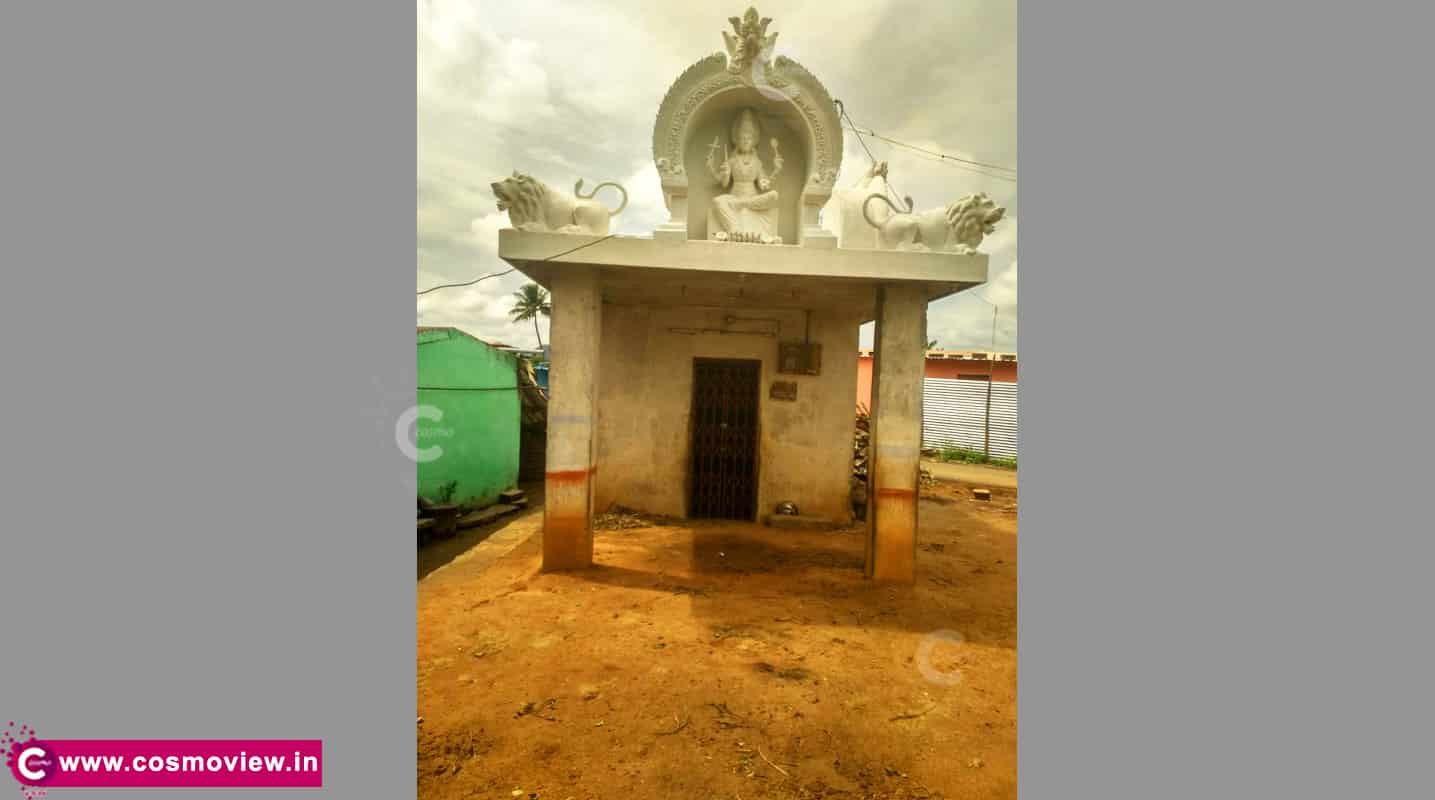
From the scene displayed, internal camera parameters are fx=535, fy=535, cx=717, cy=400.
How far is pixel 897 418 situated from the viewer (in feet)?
17.5

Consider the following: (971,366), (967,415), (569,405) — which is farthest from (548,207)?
(971,366)

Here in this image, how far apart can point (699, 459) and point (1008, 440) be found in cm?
1144

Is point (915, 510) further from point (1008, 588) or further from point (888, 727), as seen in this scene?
point (888, 727)

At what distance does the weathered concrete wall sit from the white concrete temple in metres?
0.02

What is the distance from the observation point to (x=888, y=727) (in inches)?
123

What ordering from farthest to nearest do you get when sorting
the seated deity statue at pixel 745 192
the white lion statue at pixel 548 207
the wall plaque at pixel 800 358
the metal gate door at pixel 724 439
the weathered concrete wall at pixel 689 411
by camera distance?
1. the metal gate door at pixel 724 439
2. the weathered concrete wall at pixel 689 411
3. the wall plaque at pixel 800 358
4. the seated deity statue at pixel 745 192
5. the white lion statue at pixel 548 207

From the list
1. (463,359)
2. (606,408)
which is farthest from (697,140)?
(463,359)

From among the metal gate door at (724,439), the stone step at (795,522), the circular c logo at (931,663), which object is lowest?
the circular c logo at (931,663)

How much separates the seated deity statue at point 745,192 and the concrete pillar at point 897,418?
1461 mm

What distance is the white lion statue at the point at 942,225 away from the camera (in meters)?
4.99

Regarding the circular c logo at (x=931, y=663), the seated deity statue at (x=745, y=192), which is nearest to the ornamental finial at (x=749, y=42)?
the seated deity statue at (x=745, y=192)

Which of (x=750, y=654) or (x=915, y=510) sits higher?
(x=915, y=510)

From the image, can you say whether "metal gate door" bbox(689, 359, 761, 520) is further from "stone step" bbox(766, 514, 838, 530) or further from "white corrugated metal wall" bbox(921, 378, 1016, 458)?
"white corrugated metal wall" bbox(921, 378, 1016, 458)

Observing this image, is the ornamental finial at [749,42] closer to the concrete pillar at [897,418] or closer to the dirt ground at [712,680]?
the concrete pillar at [897,418]
